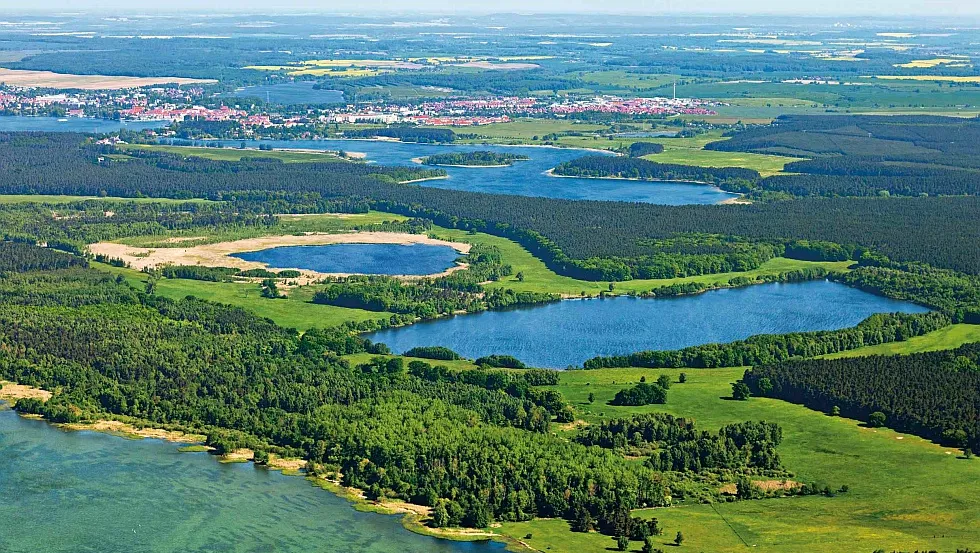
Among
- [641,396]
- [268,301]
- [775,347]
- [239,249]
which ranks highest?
[641,396]

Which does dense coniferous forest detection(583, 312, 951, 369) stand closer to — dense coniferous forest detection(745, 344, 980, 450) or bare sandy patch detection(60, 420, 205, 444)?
dense coniferous forest detection(745, 344, 980, 450)

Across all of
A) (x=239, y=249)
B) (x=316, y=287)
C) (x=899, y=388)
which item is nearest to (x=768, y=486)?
(x=899, y=388)

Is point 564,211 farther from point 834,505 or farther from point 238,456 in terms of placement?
point 834,505

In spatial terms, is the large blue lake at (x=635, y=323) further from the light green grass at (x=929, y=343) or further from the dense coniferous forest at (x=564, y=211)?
the dense coniferous forest at (x=564, y=211)

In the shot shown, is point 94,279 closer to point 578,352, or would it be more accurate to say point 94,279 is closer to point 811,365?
point 578,352

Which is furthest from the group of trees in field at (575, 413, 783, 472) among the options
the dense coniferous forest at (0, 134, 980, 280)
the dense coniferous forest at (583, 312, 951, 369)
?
the dense coniferous forest at (0, 134, 980, 280)

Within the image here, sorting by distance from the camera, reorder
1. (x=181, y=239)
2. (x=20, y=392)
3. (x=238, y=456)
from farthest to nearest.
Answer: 1. (x=181, y=239)
2. (x=20, y=392)
3. (x=238, y=456)

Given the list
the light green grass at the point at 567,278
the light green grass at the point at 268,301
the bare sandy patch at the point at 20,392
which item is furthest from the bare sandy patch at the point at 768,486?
the light green grass at the point at 567,278

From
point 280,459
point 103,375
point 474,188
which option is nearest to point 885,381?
point 280,459
